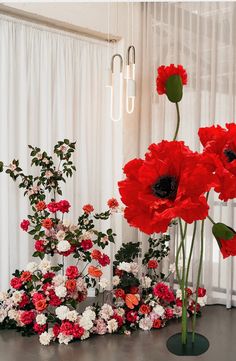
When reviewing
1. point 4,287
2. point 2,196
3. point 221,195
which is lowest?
point 4,287

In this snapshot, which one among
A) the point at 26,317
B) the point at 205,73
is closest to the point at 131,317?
the point at 26,317

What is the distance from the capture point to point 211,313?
3.76 meters

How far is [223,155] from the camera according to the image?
762 millimetres

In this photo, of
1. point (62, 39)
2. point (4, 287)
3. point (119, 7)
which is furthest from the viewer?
point (119, 7)

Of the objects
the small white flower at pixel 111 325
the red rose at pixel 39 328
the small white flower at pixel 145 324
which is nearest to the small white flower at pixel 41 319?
the red rose at pixel 39 328

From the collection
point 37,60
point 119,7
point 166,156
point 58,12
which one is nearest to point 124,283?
point 37,60

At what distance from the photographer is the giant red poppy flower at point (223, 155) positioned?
0.72m

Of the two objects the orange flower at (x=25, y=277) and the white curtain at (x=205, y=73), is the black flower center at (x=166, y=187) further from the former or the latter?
the white curtain at (x=205, y=73)

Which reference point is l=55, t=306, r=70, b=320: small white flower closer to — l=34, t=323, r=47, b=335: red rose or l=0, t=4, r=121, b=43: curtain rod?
l=34, t=323, r=47, b=335: red rose

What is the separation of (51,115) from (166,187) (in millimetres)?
3331

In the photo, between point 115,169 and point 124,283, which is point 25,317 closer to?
point 124,283

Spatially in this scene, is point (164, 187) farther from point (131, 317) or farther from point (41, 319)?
point (131, 317)

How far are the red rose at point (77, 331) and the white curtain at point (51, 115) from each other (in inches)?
35.9

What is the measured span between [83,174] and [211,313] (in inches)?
65.5
